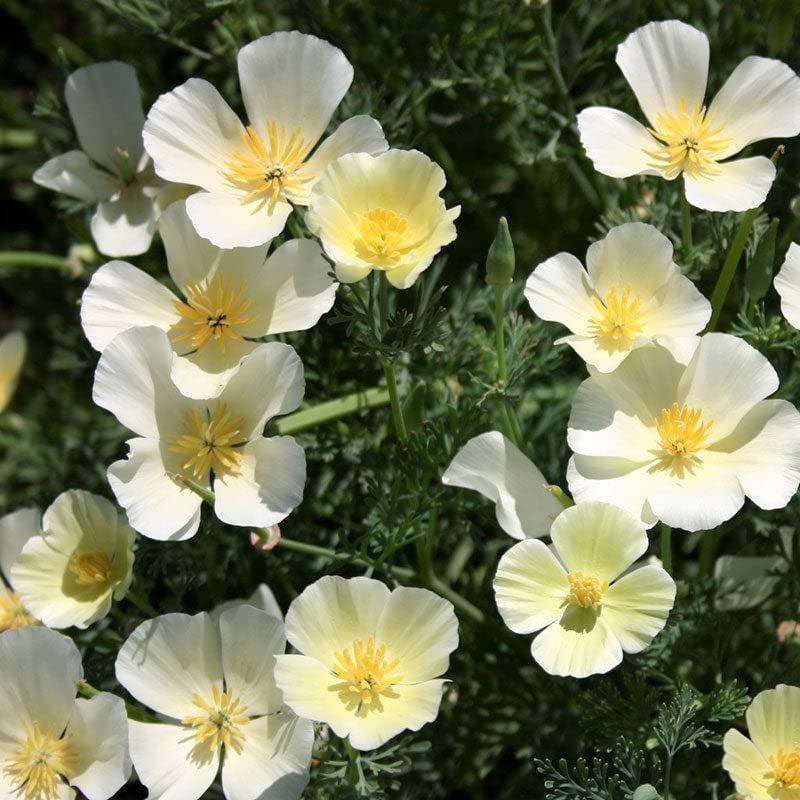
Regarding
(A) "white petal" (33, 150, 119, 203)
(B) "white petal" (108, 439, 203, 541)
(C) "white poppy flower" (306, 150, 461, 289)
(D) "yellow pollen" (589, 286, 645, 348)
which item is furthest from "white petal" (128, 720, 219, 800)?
(A) "white petal" (33, 150, 119, 203)

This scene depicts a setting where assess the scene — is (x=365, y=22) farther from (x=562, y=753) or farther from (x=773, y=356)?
(x=562, y=753)

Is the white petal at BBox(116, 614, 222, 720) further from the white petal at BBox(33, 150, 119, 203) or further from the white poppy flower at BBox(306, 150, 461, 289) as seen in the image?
the white petal at BBox(33, 150, 119, 203)

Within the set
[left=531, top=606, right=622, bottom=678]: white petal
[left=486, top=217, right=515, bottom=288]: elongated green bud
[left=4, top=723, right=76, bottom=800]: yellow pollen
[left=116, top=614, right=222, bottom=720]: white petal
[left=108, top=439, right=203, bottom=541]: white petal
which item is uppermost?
[left=486, top=217, right=515, bottom=288]: elongated green bud

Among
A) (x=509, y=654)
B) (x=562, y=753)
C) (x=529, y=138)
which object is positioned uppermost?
(x=529, y=138)

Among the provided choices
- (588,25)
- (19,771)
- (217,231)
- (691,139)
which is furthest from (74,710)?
(588,25)

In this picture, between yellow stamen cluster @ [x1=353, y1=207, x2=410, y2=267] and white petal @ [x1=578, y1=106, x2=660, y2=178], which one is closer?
yellow stamen cluster @ [x1=353, y1=207, x2=410, y2=267]

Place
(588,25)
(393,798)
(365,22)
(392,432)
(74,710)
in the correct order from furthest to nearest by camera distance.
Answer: (365,22) < (588,25) < (392,432) < (393,798) < (74,710)

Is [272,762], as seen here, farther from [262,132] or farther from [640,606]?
[262,132]

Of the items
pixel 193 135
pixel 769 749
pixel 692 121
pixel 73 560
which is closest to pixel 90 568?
pixel 73 560
